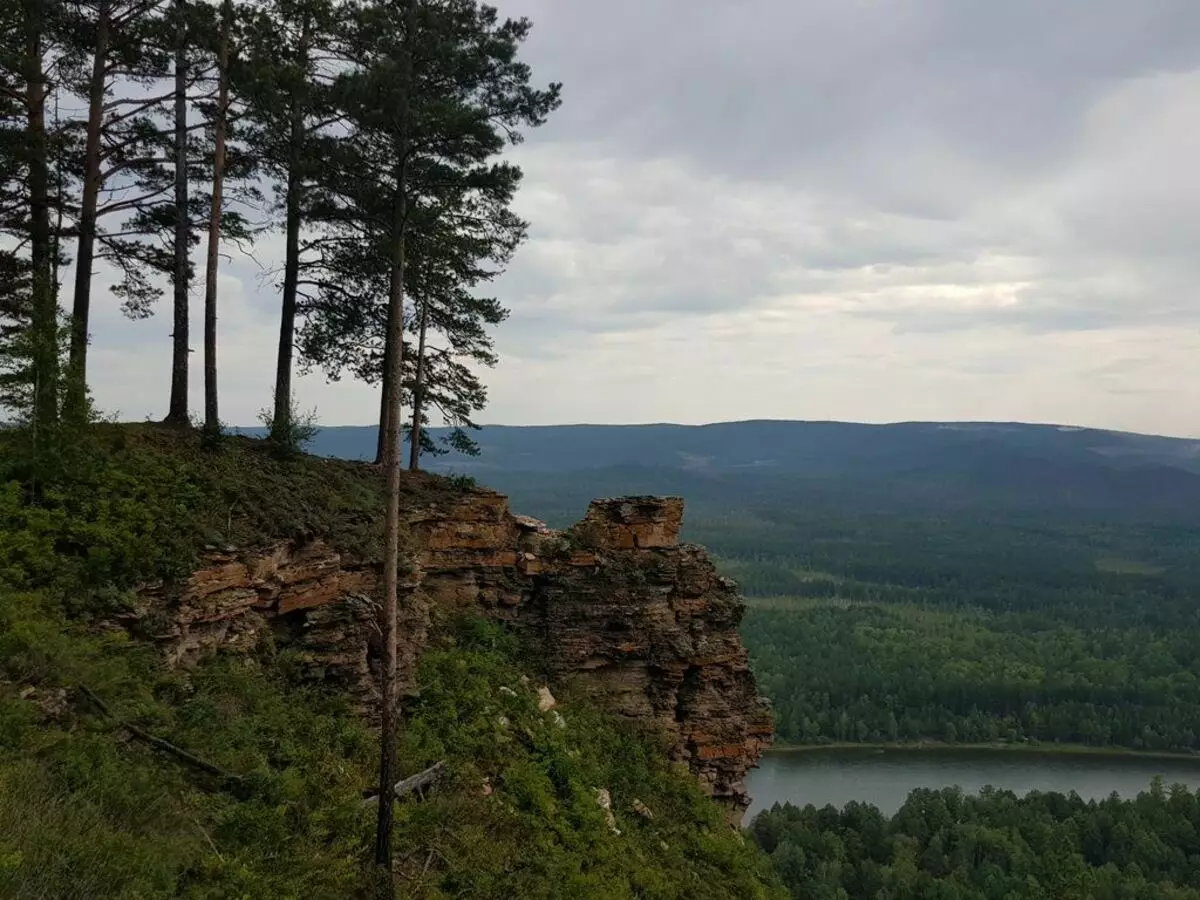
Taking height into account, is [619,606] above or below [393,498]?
below

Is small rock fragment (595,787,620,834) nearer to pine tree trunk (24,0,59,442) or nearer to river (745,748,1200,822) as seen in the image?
pine tree trunk (24,0,59,442)

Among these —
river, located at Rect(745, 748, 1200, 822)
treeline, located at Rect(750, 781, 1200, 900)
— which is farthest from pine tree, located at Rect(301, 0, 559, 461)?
river, located at Rect(745, 748, 1200, 822)

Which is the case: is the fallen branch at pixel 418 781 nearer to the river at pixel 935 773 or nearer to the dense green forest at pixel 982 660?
the river at pixel 935 773

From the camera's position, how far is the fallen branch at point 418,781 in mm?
11664

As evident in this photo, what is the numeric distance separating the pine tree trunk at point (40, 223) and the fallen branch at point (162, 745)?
532cm

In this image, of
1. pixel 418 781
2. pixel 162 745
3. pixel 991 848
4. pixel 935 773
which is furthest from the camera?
pixel 935 773

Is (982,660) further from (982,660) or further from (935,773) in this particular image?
(935,773)

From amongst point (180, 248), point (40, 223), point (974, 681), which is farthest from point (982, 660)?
point (40, 223)

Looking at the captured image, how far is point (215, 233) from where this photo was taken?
1586 centimetres

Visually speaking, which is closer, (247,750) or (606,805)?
(247,750)

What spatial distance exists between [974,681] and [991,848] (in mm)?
58198

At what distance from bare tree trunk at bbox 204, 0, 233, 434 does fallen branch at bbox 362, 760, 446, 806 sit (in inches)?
336

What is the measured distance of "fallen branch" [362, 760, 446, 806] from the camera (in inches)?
459

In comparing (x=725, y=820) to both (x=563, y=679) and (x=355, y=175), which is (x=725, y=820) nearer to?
(x=563, y=679)
